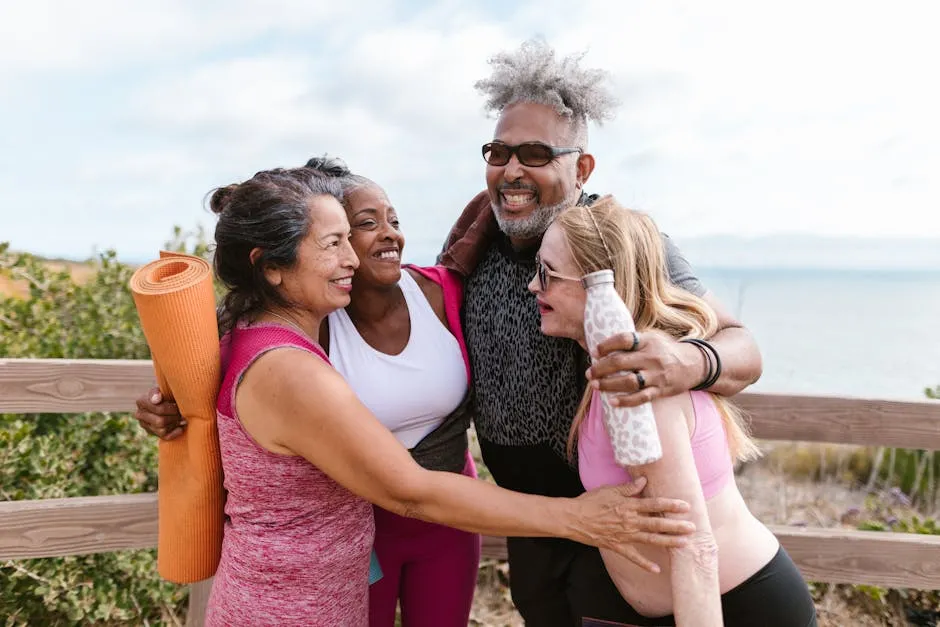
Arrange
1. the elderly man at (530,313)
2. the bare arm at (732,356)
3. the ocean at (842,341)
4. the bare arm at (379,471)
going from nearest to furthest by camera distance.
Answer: the bare arm at (379,471)
the bare arm at (732,356)
the elderly man at (530,313)
the ocean at (842,341)

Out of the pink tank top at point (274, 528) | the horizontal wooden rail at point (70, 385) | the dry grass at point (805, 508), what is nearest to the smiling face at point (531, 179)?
the pink tank top at point (274, 528)

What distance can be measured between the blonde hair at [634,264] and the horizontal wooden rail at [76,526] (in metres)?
1.86

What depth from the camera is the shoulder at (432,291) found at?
7.56 feet

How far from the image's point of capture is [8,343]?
346 cm

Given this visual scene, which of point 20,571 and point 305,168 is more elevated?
point 305,168

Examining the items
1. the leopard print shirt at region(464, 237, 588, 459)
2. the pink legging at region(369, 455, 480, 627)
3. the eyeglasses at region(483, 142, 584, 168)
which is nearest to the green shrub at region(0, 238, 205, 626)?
the pink legging at region(369, 455, 480, 627)

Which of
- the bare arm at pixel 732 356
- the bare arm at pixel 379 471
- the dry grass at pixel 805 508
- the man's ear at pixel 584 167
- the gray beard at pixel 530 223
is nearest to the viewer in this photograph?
the bare arm at pixel 379 471

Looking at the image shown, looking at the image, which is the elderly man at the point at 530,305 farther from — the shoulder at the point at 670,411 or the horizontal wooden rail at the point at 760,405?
the horizontal wooden rail at the point at 760,405

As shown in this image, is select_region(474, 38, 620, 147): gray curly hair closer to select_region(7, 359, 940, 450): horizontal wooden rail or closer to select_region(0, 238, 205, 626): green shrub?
select_region(7, 359, 940, 450): horizontal wooden rail

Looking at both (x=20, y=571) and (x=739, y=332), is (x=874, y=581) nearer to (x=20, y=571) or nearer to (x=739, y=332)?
(x=739, y=332)

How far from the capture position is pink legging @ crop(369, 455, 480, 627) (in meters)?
2.22

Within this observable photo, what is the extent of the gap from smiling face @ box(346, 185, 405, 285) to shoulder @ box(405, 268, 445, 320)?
6.7 inches

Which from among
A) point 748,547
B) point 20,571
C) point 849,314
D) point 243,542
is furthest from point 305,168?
point 849,314

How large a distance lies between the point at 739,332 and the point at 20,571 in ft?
10.3
